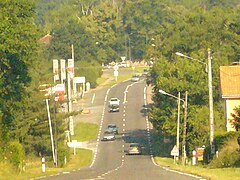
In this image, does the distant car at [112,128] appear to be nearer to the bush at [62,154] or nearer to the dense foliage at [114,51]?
the dense foliage at [114,51]

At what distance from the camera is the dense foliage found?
54875 millimetres

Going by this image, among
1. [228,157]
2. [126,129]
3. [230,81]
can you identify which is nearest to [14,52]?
[228,157]

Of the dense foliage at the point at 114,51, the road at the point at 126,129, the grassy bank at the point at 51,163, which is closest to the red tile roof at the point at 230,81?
the dense foliage at the point at 114,51

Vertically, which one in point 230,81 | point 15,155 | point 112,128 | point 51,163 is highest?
point 230,81

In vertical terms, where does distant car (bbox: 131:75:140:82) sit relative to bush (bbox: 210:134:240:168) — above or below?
above

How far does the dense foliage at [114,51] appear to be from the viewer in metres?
54.9

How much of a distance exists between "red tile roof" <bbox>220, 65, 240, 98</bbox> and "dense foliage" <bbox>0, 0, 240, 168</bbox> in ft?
6.60

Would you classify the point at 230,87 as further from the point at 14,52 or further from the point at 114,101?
the point at 114,101

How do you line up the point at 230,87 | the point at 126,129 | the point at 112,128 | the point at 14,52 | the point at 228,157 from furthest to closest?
the point at 126,129
the point at 112,128
the point at 230,87
the point at 14,52
the point at 228,157

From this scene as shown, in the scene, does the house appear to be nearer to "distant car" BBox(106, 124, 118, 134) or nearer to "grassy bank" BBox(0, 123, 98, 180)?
"grassy bank" BBox(0, 123, 98, 180)

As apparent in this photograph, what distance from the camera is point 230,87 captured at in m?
68.8

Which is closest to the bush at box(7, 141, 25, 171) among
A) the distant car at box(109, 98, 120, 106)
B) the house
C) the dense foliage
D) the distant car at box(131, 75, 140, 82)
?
the dense foliage

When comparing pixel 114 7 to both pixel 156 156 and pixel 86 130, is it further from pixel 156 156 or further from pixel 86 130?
pixel 156 156

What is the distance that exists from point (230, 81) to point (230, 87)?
752 mm
